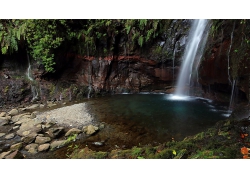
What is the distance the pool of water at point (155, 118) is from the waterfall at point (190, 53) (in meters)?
1.25

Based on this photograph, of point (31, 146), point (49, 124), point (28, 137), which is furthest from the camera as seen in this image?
point (49, 124)

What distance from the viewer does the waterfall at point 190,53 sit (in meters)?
6.21

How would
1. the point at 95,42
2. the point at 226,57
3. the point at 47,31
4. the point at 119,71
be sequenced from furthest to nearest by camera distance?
1. the point at 119,71
2. the point at 95,42
3. the point at 47,31
4. the point at 226,57

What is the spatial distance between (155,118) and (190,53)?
142 inches

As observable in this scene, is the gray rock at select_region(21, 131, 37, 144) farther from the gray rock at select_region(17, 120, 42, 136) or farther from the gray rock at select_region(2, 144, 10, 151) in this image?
the gray rock at select_region(2, 144, 10, 151)

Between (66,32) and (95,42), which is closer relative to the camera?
(66,32)

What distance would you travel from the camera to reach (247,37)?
4.12 m

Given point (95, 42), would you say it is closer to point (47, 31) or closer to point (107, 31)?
point (107, 31)

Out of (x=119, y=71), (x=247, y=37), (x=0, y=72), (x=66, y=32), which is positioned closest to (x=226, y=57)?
(x=247, y=37)

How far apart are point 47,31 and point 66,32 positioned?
0.97m

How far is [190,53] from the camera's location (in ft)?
22.3

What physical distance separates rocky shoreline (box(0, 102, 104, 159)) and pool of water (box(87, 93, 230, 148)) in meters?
0.55

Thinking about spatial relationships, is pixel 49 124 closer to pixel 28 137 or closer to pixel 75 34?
pixel 28 137

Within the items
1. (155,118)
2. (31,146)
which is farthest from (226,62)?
(31,146)
